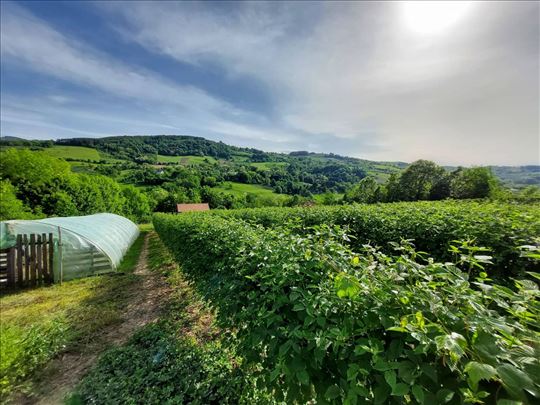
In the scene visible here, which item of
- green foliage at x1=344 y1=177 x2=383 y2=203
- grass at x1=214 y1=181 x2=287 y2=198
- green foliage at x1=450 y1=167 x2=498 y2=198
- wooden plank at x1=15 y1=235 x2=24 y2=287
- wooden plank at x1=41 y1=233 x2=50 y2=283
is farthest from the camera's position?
grass at x1=214 y1=181 x2=287 y2=198

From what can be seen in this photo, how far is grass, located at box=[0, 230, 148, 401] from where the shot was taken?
3.83m

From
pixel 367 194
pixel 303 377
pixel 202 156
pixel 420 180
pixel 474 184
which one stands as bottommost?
pixel 367 194

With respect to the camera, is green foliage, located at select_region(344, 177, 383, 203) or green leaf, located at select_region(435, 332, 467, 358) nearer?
green leaf, located at select_region(435, 332, 467, 358)

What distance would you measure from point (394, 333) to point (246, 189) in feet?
240

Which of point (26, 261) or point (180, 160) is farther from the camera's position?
point (180, 160)

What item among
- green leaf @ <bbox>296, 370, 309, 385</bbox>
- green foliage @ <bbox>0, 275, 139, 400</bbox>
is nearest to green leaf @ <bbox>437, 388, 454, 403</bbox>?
green leaf @ <bbox>296, 370, 309, 385</bbox>

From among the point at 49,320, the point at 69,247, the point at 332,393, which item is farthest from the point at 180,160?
the point at 332,393

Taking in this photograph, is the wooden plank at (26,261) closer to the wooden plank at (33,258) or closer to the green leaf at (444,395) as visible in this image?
the wooden plank at (33,258)

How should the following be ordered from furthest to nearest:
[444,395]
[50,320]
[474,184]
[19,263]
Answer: [474,184] → [19,263] → [50,320] → [444,395]

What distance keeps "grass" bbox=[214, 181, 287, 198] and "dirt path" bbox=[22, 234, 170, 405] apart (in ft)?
196

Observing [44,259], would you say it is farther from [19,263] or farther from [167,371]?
[167,371]

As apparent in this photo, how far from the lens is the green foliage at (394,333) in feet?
2.96

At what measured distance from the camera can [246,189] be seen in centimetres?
7388

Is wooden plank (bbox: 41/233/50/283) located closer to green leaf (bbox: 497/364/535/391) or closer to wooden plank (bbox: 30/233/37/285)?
wooden plank (bbox: 30/233/37/285)
